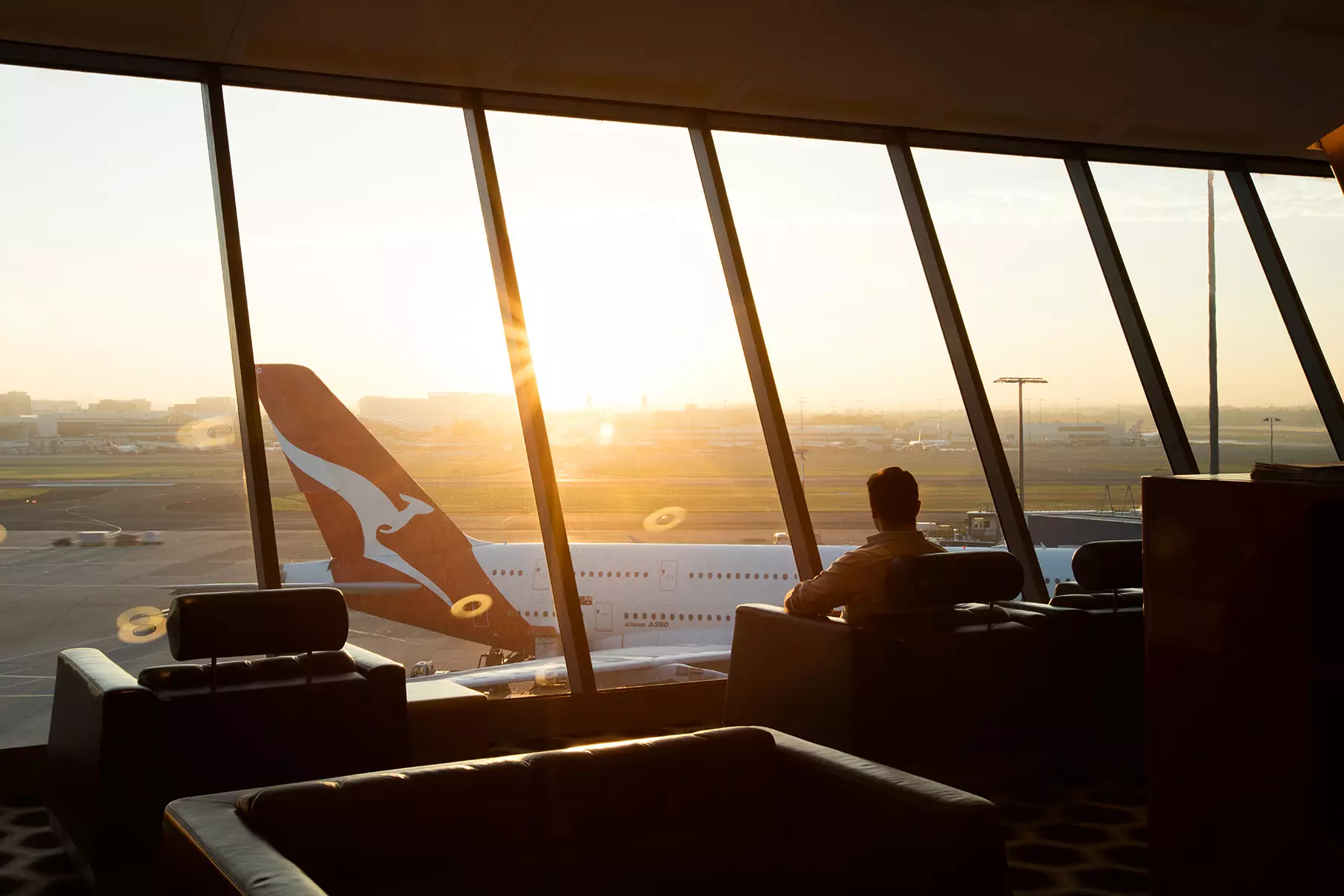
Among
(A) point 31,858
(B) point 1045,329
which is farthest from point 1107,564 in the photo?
(A) point 31,858

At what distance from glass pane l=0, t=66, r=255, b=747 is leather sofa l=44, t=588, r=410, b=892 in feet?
3.68

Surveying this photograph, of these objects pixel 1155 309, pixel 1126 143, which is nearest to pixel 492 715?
pixel 1155 309

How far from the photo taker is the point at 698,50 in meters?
3.92

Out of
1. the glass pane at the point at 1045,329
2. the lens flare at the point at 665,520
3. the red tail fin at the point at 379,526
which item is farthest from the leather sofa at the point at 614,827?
the lens flare at the point at 665,520

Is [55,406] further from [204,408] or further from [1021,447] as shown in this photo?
[1021,447]

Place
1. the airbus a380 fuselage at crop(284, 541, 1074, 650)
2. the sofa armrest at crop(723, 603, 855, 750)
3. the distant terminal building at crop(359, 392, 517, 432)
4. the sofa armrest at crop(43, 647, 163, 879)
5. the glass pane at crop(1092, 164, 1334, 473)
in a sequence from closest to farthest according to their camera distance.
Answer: the sofa armrest at crop(43, 647, 163, 879), the sofa armrest at crop(723, 603, 855, 750), the distant terminal building at crop(359, 392, 517, 432), the glass pane at crop(1092, 164, 1334, 473), the airbus a380 fuselage at crop(284, 541, 1074, 650)

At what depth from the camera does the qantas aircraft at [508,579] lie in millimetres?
8477

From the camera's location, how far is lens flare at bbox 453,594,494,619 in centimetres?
967

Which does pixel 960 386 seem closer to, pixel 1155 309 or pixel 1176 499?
pixel 1155 309

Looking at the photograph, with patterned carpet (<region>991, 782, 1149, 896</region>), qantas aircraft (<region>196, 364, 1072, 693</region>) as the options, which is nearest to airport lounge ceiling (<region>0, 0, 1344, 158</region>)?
patterned carpet (<region>991, 782, 1149, 896</region>)

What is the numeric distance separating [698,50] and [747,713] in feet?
7.99

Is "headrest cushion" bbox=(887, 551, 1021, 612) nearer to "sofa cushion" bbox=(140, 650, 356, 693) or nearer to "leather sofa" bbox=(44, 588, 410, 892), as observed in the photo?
"leather sofa" bbox=(44, 588, 410, 892)

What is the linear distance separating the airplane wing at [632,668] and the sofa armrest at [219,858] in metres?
5.95

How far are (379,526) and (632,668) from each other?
2603 mm
